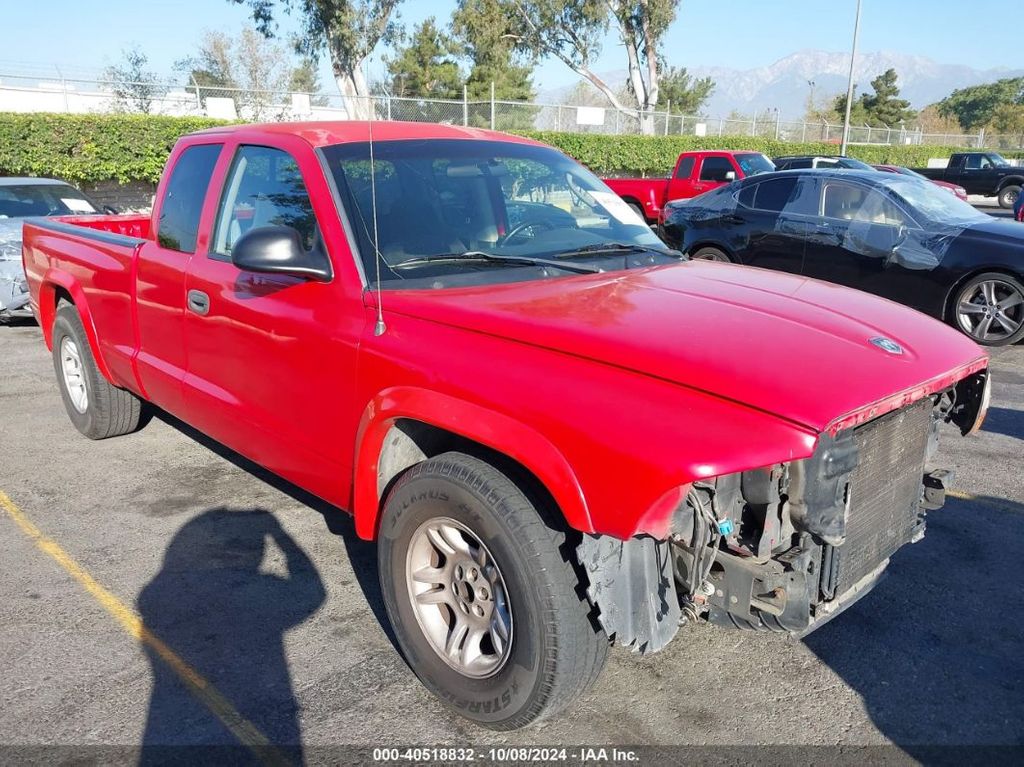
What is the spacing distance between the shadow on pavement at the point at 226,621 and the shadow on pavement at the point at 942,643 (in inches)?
79.5

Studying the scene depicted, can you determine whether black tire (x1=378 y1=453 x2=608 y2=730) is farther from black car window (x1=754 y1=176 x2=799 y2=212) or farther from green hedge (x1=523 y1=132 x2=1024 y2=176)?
green hedge (x1=523 y1=132 x2=1024 y2=176)

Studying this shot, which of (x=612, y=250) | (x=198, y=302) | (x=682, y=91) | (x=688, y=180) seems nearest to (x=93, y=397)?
(x=198, y=302)

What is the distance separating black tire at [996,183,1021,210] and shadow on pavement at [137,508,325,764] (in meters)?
29.8

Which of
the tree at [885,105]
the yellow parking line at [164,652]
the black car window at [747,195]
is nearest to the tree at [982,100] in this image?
the tree at [885,105]

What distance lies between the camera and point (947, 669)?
3150 millimetres

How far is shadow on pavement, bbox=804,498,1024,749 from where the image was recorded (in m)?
2.86

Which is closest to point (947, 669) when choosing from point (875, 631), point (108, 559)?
point (875, 631)

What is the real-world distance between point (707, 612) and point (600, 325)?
92 centimetres

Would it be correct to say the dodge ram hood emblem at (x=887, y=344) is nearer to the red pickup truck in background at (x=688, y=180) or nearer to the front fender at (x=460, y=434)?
the front fender at (x=460, y=434)

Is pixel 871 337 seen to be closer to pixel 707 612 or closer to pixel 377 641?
pixel 707 612

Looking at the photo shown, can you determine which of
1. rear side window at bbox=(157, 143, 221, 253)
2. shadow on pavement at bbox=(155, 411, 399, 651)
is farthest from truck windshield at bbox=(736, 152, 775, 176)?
rear side window at bbox=(157, 143, 221, 253)

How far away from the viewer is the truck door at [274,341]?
3.13 meters

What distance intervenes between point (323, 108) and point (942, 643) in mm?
27074

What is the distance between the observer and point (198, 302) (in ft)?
12.5
